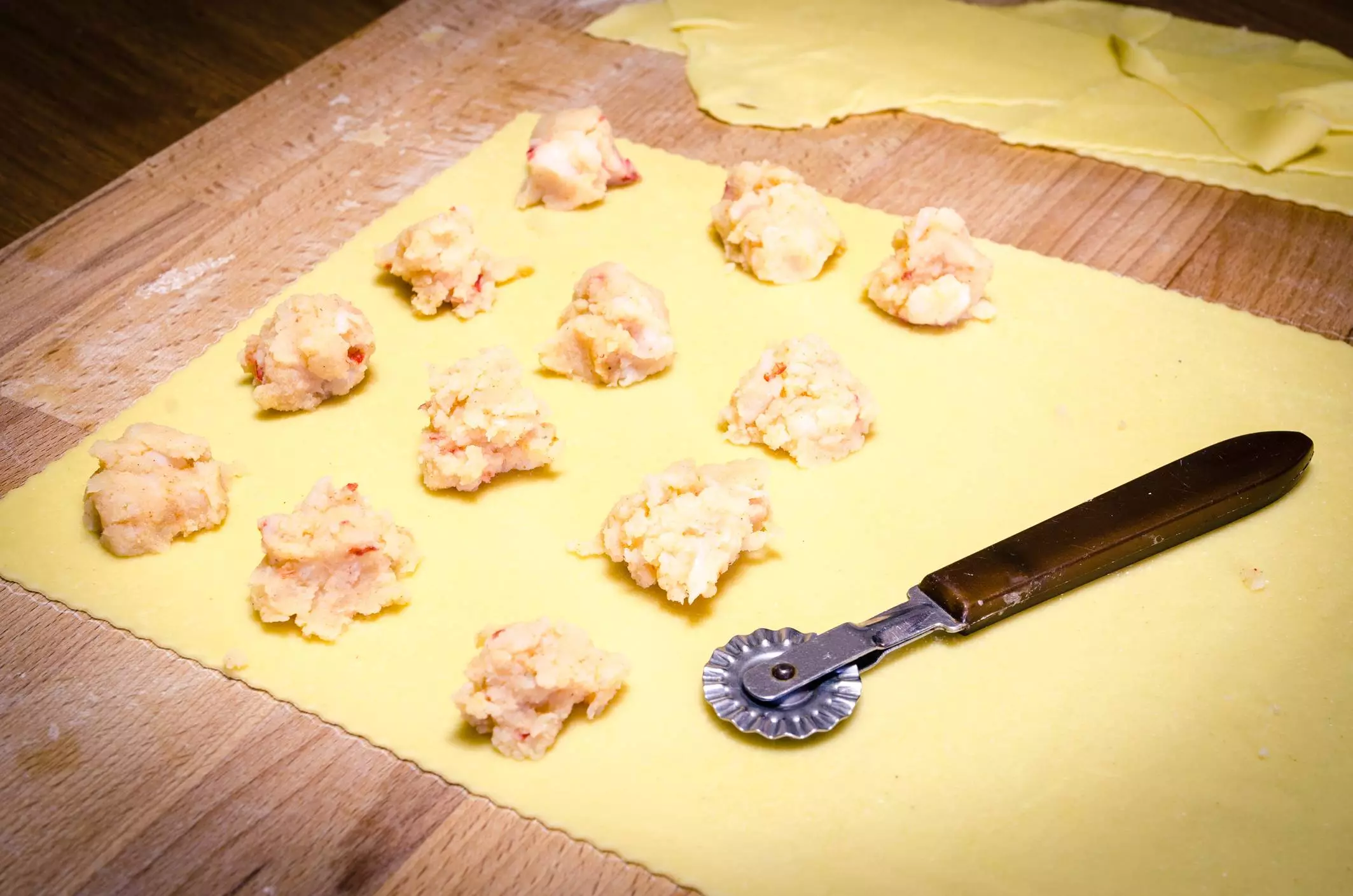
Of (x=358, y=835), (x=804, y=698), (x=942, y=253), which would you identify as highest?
(x=942, y=253)

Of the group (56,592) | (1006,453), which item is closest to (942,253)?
(1006,453)

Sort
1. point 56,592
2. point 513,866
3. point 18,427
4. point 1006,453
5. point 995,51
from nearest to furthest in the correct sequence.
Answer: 1. point 513,866
2. point 56,592
3. point 1006,453
4. point 18,427
5. point 995,51

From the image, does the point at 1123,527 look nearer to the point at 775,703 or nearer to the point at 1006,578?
the point at 1006,578

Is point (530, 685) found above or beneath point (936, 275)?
beneath

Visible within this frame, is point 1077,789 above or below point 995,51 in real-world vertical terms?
below

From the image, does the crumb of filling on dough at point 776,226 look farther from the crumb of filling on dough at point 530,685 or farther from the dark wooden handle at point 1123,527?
the crumb of filling on dough at point 530,685

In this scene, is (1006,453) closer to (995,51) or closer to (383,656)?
(383,656)

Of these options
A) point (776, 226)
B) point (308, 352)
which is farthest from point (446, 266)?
point (776, 226)

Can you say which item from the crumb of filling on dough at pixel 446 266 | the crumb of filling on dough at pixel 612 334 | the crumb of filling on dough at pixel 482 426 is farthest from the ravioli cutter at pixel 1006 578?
the crumb of filling on dough at pixel 446 266
